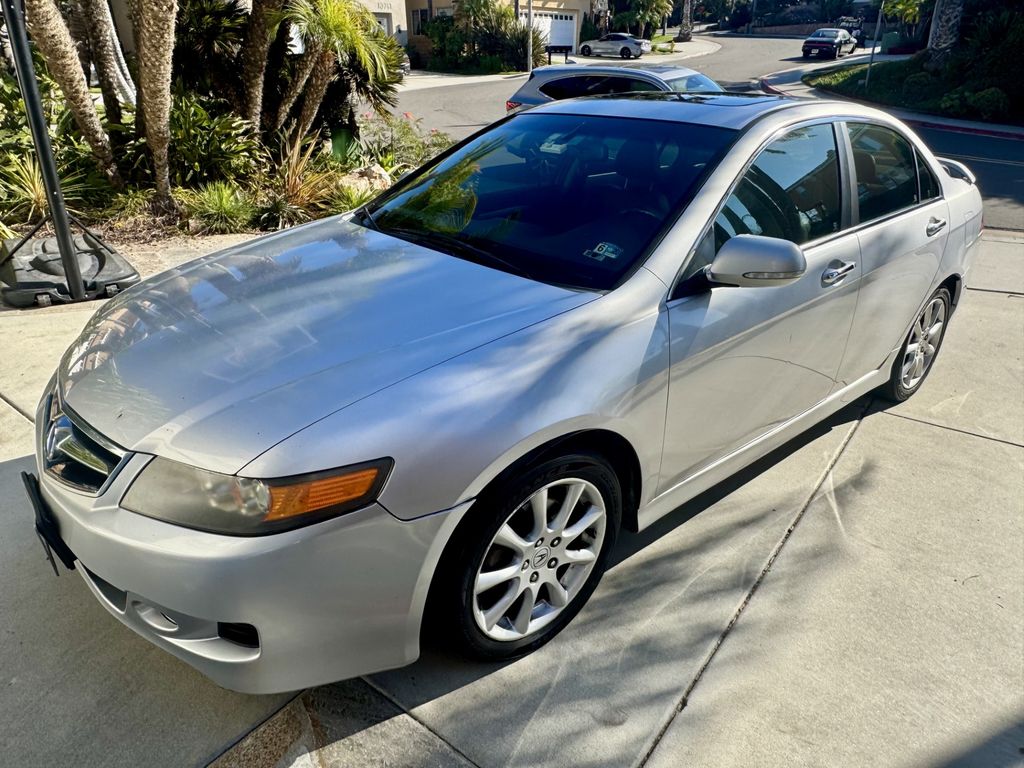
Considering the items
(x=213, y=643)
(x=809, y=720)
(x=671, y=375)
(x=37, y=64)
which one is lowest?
(x=809, y=720)

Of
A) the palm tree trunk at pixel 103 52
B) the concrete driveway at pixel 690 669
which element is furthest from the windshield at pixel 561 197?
the palm tree trunk at pixel 103 52

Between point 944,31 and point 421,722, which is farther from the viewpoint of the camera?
point 944,31

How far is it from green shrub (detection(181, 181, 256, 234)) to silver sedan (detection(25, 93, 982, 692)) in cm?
412

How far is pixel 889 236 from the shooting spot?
3557 millimetres

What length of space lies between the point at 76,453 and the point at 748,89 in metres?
30.4

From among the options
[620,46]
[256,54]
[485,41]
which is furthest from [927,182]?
[620,46]

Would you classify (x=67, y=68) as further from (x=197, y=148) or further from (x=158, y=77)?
(x=197, y=148)

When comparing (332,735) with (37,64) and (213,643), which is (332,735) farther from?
(37,64)

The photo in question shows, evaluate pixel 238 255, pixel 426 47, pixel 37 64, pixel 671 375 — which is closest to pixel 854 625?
pixel 671 375

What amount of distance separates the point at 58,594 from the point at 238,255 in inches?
56.0

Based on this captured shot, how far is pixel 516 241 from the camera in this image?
2.86 meters

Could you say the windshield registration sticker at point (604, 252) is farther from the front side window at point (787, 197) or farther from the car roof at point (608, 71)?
the car roof at point (608, 71)

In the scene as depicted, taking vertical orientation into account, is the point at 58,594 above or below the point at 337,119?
below

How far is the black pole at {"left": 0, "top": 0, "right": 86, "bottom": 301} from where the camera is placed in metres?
4.57
